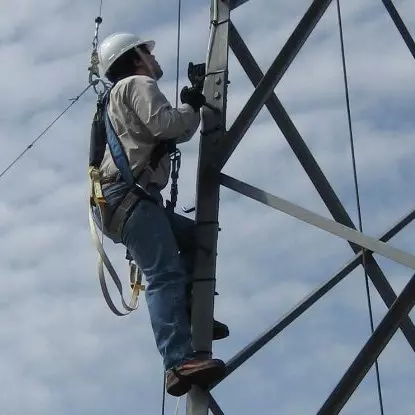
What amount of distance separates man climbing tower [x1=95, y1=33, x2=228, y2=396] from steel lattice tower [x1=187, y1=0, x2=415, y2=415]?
119 millimetres

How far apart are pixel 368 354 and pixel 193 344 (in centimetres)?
97

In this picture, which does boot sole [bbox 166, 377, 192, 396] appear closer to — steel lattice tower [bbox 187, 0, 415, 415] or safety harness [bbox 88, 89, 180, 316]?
steel lattice tower [bbox 187, 0, 415, 415]

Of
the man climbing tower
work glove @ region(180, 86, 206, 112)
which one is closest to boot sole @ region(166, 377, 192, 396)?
the man climbing tower

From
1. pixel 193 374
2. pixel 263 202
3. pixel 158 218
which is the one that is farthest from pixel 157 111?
pixel 193 374

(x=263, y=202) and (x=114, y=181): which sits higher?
(x=114, y=181)

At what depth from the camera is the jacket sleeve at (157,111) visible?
568 cm

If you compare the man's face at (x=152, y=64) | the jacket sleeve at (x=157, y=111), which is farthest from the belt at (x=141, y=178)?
the man's face at (x=152, y=64)

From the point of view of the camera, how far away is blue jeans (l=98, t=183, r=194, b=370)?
5.39m

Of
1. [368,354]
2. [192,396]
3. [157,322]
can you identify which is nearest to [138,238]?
[157,322]

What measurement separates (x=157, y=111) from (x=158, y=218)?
0.58m

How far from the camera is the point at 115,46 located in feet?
20.8

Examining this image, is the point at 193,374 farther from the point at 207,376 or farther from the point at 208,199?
the point at 208,199

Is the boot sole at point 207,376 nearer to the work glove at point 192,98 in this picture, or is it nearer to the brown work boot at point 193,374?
the brown work boot at point 193,374

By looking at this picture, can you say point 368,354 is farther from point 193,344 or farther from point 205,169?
point 205,169
